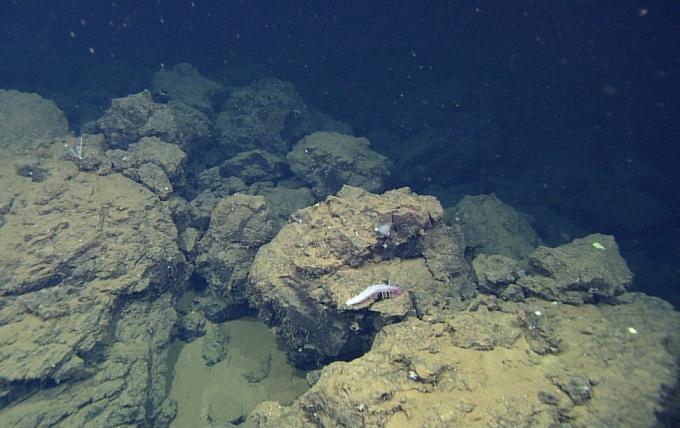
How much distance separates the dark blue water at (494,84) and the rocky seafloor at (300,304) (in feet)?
24.4

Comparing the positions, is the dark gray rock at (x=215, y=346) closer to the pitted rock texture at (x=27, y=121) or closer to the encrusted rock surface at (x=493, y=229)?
the encrusted rock surface at (x=493, y=229)

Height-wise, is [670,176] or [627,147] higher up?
[627,147]

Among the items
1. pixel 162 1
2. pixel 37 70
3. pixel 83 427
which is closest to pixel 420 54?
pixel 37 70

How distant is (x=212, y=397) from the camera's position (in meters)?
5.87

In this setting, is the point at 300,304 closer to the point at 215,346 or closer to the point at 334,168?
the point at 215,346

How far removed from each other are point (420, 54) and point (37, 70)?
973 inches

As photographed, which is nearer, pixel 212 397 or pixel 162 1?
pixel 212 397

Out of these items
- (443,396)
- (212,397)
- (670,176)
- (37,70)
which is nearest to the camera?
(443,396)

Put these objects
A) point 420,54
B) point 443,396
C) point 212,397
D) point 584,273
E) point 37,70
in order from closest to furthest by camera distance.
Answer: point 443,396 → point 584,273 → point 212,397 → point 37,70 → point 420,54

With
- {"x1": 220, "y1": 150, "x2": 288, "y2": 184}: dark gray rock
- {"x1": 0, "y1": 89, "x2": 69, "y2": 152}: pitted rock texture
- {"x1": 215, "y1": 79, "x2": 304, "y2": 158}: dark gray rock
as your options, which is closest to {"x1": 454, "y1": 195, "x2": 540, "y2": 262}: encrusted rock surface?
{"x1": 220, "y1": 150, "x2": 288, "y2": 184}: dark gray rock

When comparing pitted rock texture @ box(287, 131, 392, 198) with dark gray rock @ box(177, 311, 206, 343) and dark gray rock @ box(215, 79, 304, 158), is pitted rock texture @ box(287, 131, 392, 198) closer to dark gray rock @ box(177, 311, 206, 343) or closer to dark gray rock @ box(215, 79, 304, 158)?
dark gray rock @ box(215, 79, 304, 158)

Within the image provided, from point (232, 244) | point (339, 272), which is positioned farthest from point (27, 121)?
point (339, 272)

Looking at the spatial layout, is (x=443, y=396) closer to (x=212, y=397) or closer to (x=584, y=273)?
(x=584, y=273)

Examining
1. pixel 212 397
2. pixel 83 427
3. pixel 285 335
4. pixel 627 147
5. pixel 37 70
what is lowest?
pixel 212 397
